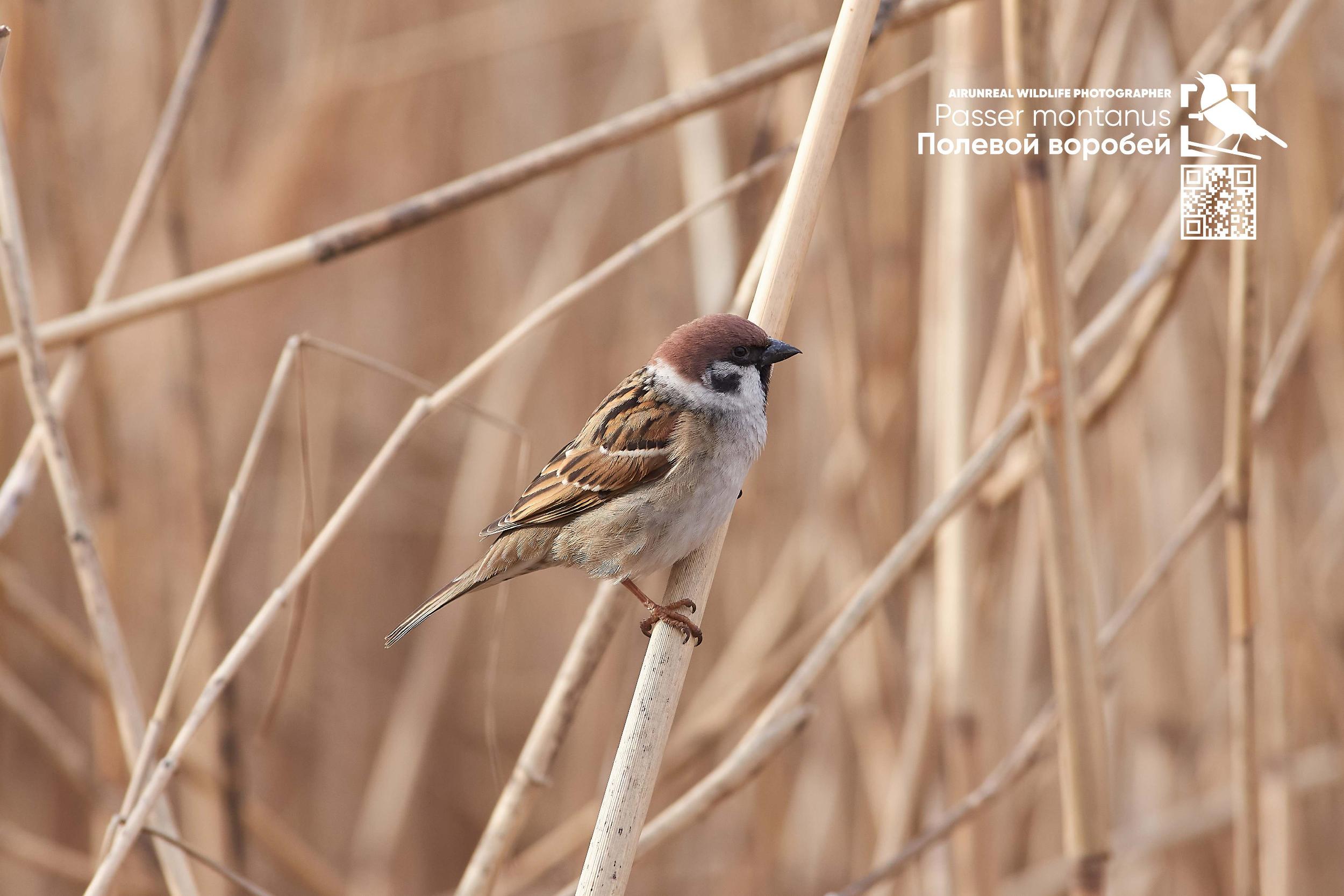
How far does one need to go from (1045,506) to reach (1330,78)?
2.30m

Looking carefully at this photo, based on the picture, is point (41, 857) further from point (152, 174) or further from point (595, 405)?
point (595, 405)

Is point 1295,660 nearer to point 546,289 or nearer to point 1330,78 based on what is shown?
point 1330,78

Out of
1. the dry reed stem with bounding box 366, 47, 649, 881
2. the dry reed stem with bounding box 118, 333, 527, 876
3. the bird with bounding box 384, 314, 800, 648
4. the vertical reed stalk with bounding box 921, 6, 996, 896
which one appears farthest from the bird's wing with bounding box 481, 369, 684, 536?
the dry reed stem with bounding box 366, 47, 649, 881

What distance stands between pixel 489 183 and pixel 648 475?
0.56 meters

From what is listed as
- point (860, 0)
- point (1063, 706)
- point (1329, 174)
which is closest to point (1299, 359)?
point (1329, 174)

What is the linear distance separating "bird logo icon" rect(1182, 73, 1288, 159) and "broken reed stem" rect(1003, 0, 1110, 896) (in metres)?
0.67

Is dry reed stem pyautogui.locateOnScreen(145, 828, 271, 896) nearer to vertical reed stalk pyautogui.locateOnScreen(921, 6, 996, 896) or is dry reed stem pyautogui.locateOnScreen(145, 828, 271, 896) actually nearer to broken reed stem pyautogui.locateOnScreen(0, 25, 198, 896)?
broken reed stem pyautogui.locateOnScreen(0, 25, 198, 896)

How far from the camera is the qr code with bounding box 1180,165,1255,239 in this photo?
185 centimetres

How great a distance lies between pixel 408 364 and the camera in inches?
147

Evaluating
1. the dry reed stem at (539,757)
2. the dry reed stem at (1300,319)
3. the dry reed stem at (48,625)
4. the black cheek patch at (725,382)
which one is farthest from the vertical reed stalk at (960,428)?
the dry reed stem at (48,625)

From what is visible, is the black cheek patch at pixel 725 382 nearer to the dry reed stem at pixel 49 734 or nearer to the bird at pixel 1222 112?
the bird at pixel 1222 112

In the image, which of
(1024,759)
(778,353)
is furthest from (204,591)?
(1024,759)

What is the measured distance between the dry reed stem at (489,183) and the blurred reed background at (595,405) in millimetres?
314

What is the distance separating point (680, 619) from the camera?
5.03 ft
